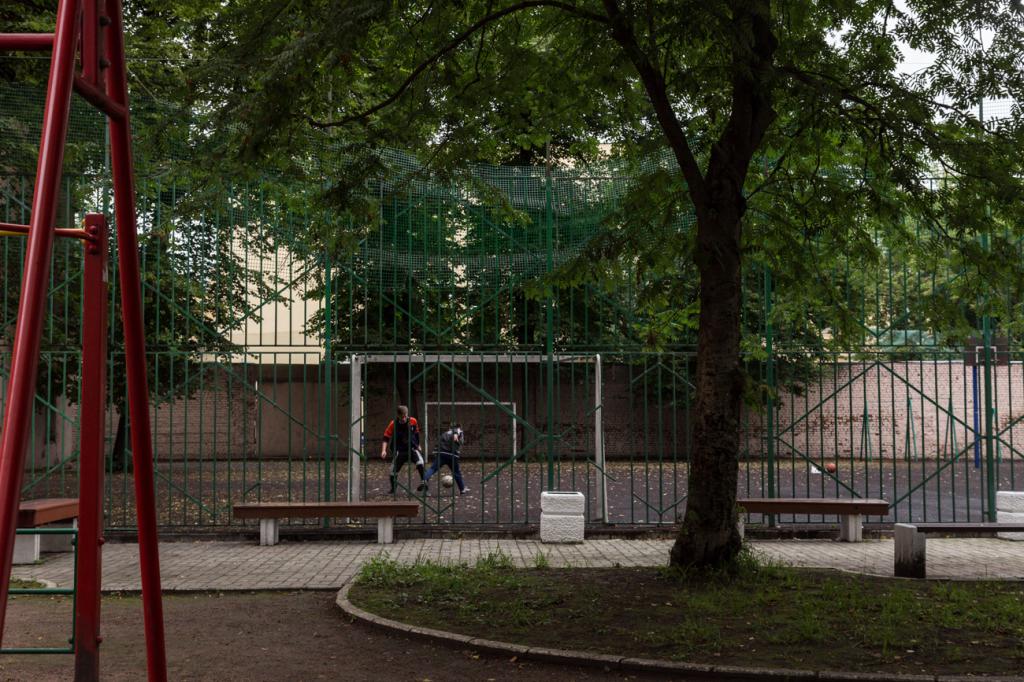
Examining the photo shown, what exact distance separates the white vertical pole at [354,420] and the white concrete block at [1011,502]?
7837 mm

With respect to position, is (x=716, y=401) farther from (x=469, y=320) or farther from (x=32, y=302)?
(x=32, y=302)

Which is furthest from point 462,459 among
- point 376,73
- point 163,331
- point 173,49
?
point 376,73

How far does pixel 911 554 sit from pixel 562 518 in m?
4.28

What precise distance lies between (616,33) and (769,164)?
4788 millimetres

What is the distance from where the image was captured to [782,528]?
12930 mm

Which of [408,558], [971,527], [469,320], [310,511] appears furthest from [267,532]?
[971,527]

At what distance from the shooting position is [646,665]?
633cm

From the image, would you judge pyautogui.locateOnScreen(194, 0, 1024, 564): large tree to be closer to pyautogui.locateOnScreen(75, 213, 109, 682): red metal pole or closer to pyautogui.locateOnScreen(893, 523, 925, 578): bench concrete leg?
pyautogui.locateOnScreen(893, 523, 925, 578): bench concrete leg

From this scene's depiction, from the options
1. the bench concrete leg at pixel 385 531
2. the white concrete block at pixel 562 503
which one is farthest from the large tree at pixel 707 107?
the bench concrete leg at pixel 385 531

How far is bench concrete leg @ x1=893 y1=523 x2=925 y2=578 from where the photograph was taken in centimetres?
926

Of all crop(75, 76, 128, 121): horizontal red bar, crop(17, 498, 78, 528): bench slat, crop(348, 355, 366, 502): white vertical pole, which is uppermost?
crop(75, 76, 128, 121): horizontal red bar

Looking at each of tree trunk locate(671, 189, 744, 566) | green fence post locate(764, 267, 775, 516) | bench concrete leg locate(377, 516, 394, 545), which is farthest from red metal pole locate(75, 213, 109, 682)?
green fence post locate(764, 267, 775, 516)

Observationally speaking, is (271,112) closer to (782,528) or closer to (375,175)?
(375,175)

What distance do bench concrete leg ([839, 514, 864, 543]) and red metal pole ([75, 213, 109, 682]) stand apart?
9.74 m
